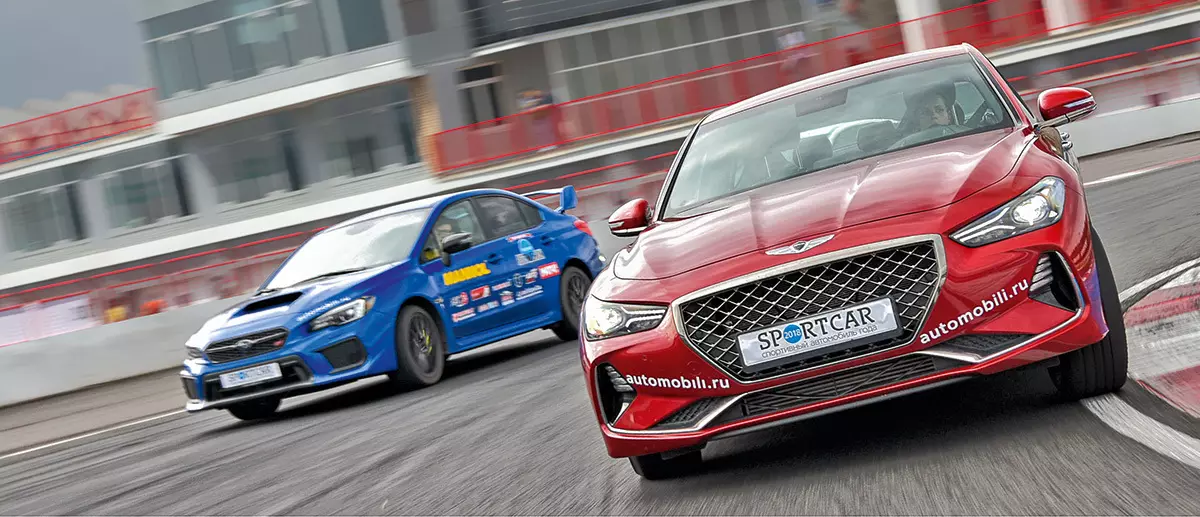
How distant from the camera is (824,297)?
4668mm

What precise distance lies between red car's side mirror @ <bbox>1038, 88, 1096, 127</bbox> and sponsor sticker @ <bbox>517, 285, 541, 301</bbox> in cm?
613

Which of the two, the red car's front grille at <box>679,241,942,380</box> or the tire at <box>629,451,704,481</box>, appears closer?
the red car's front grille at <box>679,241,942,380</box>

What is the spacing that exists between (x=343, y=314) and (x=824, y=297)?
19.9 ft

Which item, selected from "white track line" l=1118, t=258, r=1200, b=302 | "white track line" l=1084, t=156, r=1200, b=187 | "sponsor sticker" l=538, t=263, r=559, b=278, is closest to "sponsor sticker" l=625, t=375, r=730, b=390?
"white track line" l=1118, t=258, r=1200, b=302

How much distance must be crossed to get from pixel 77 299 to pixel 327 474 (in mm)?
12293

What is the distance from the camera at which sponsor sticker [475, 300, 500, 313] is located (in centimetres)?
1127

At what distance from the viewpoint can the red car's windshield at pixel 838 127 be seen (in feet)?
19.7

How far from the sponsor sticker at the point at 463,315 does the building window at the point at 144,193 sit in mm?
33267

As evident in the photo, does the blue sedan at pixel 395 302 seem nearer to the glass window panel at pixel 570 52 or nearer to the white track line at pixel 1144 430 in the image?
the white track line at pixel 1144 430

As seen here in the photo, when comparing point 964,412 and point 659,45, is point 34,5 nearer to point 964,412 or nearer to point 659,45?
point 659,45

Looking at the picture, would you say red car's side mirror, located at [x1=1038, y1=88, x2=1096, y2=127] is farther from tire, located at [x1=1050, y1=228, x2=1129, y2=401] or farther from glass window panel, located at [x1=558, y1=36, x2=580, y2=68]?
glass window panel, located at [x1=558, y1=36, x2=580, y2=68]

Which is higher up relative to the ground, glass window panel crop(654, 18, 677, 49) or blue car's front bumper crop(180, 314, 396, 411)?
glass window panel crop(654, 18, 677, 49)

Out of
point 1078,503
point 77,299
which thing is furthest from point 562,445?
point 77,299

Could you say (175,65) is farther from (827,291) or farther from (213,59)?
(827,291)
